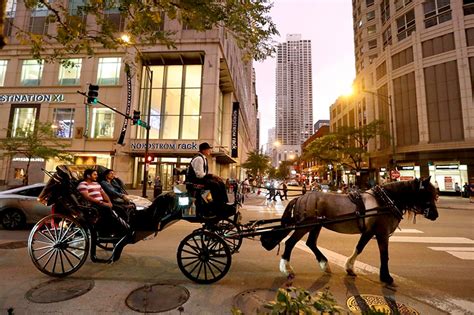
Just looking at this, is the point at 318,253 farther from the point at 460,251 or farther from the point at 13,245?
the point at 13,245

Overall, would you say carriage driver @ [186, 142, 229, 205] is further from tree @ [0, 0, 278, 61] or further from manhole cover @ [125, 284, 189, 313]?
tree @ [0, 0, 278, 61]

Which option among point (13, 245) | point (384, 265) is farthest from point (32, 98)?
point (384, 265)

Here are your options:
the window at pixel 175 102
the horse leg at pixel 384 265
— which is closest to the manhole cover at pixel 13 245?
the horse leg at pixel 384 265

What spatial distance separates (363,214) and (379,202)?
447mm

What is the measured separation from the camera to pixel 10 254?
5.48 m

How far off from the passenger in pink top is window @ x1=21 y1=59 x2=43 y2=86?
31.5 metres

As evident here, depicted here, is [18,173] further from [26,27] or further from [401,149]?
[401,149]

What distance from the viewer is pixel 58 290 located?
3.84m

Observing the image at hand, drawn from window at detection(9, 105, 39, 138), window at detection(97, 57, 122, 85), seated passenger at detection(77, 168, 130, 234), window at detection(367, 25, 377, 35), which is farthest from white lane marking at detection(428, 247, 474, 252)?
window at detection(367, 25, 377, 35)

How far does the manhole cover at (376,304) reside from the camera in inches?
132

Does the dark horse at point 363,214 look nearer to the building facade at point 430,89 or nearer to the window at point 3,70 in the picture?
the building facade at point 430,89

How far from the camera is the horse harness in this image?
14.5 feet

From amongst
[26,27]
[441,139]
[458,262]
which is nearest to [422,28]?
[441,139]

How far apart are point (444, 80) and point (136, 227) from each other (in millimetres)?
36601
